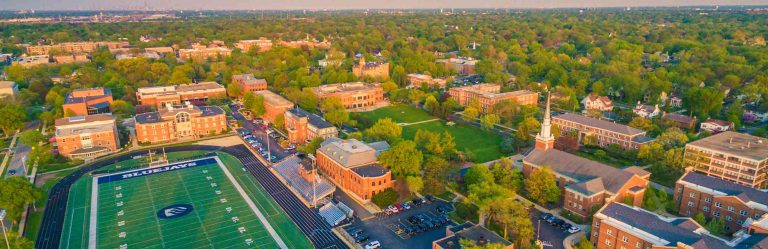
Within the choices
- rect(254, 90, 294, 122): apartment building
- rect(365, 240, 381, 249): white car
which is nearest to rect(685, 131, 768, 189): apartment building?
rect(365, 240, 381, 249): white car

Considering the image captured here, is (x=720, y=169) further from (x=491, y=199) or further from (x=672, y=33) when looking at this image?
(x=672, y=33)

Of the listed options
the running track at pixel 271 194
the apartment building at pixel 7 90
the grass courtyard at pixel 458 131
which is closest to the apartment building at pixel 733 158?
the grass courtyard at pixel 458 131

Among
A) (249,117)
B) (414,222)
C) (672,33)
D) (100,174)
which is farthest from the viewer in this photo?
(672,33)

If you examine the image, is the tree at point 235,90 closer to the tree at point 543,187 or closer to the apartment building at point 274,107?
the apartment building at point 274,107

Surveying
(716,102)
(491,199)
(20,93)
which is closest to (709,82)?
(716,102)

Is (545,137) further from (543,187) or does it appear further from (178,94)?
(178,94)
